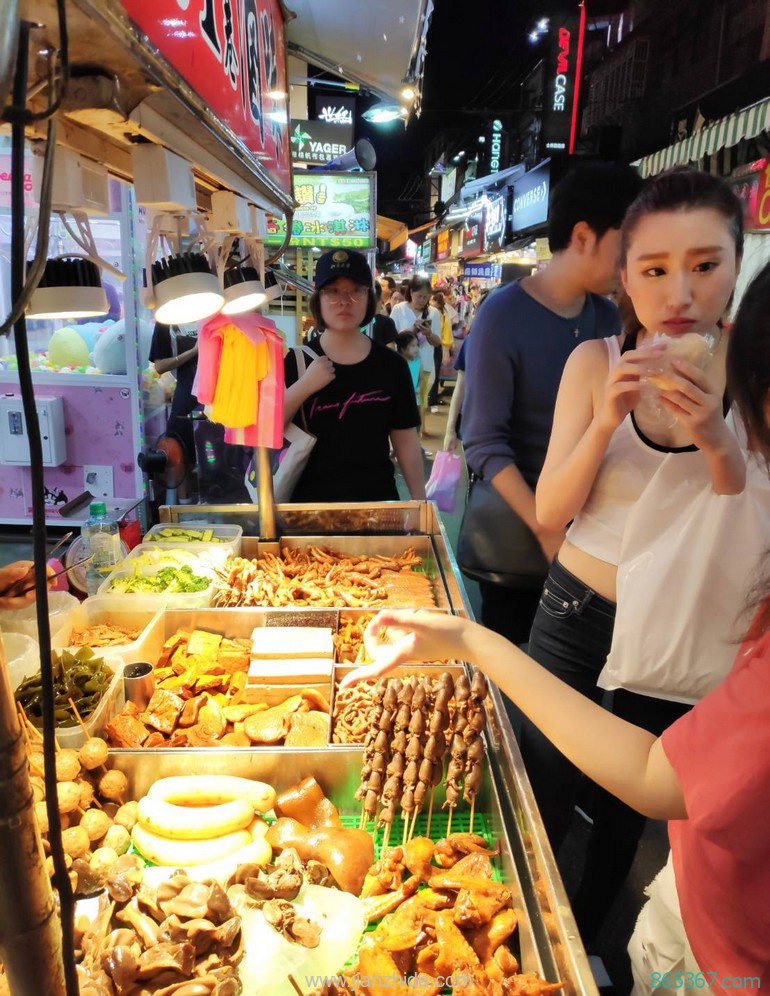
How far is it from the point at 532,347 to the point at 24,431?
225 inches

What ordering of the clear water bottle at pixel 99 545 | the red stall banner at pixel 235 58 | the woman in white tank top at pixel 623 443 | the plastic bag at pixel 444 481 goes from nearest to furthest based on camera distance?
the red stall banner at pixel 235 58 < the woman in white tank top at pixel 623 443 < the clear water bottle at pixel 99 545 < the plastic bag at pixel 444 481

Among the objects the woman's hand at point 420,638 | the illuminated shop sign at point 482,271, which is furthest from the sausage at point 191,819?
→ the illuminated shop sign at point 482,271

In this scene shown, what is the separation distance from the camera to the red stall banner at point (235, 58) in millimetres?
1204

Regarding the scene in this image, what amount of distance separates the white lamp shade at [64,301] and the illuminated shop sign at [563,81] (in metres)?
11.9

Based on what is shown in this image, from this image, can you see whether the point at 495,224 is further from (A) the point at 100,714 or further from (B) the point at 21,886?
(B) the point at 21,886

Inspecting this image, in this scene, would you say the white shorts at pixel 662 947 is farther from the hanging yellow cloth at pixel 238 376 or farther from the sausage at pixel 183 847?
the hanging yellow cloth at pixel 238 376

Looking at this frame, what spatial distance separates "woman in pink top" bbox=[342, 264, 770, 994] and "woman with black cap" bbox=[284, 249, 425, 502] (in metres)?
2.47

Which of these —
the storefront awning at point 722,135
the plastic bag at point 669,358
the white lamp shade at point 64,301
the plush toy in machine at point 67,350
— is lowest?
the plush toy in machine at point 67,350

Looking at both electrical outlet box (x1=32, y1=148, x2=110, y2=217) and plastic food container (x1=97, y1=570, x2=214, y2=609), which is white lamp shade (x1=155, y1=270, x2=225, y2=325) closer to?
electrical outlet box (x1=32, y1=148, x2=110, y2=217)

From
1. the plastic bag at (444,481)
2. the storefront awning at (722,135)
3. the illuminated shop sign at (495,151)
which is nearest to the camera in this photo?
the plastic bag at (444,481)

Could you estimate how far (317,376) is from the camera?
11.5 feet

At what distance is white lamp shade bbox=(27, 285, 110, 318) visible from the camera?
1.59m

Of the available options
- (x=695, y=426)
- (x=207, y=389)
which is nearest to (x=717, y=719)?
(x=695, y=426)

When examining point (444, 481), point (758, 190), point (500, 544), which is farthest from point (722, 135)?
point (500, 544)
